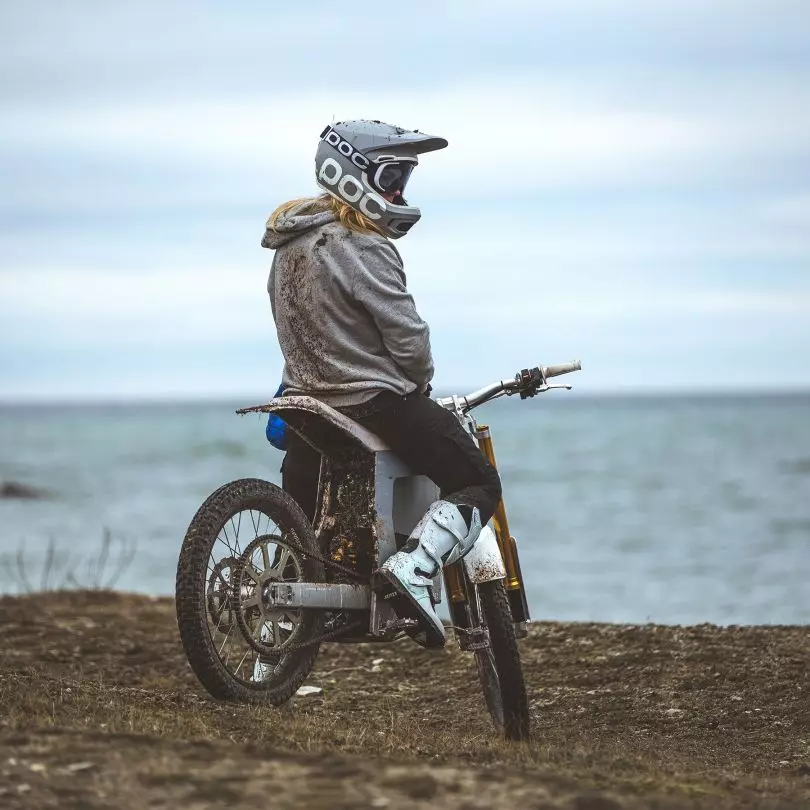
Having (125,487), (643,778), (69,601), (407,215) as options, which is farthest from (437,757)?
(125,487)

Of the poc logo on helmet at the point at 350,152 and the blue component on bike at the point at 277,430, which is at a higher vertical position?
the poc logo on helmet at the point at 350,152

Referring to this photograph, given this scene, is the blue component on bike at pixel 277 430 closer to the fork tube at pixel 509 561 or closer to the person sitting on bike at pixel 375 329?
the person sitting on bike at pixel 375 329

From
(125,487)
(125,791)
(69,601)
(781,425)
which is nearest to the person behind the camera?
(125,791)

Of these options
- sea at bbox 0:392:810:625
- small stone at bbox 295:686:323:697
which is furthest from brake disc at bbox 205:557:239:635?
sea at bbox 0:392:810:625

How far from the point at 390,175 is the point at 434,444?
3.70 feet

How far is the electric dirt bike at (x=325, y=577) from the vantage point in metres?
5.74

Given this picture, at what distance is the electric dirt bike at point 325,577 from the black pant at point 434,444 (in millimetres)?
77

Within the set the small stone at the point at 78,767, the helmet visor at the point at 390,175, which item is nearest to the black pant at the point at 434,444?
the helmet visor at the point at 390,175

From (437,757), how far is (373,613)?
1.04 m

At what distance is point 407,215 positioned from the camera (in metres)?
6.20

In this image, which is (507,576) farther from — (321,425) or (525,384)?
(321,425)

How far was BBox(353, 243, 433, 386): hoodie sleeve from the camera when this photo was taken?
598 cm

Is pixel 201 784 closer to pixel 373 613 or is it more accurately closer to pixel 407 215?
pixel 373 613

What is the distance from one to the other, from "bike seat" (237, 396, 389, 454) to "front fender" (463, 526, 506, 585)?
622 millimetres
